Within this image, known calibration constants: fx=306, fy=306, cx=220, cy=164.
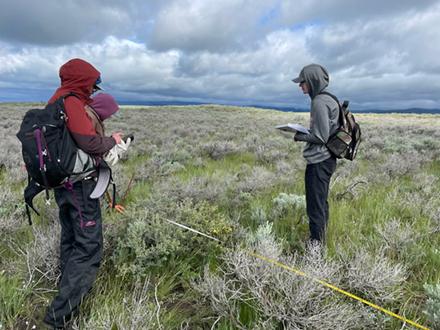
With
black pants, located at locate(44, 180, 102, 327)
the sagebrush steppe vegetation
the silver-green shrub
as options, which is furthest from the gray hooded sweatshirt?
black pants, located at locate(44, 180, 102, 327)

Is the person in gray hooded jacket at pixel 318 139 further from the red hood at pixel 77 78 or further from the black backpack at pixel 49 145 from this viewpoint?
the black backpack at pixel 49 145

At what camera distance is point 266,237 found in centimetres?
367

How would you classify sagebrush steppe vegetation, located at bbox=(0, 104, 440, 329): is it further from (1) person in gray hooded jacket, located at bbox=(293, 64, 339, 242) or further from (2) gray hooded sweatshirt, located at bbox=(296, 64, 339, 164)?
(2) gray hooded sweatshirt, located at bbox=(296, 64, 339, 164)

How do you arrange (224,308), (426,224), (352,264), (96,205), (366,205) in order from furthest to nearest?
1. (366,205)
2. (426,224)
3. (352,264)
4. (96,205)
5. (224,308)

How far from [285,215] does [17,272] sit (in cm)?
370

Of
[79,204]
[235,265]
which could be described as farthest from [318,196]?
[79,204]

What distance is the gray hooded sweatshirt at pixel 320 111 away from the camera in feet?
12.3

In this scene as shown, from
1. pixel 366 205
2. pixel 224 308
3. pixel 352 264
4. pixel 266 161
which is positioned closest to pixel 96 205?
pixel 224 308

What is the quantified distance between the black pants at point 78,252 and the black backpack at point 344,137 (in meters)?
2.83

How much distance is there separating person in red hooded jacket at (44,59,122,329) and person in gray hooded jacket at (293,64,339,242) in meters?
2.38

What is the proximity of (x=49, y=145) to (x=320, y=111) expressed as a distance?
2.95m

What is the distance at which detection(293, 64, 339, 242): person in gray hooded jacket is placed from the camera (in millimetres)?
3775

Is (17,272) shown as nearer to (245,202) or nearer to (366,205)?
(245,202)

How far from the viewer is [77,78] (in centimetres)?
256
